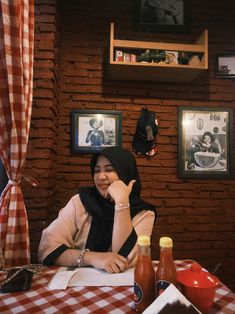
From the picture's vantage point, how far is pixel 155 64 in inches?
83.5

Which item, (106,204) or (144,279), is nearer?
(144,279)

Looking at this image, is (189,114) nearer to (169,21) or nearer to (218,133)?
(218,133)

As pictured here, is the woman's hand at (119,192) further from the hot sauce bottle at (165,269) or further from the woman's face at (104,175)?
the hot sauce bottle at (165,269)

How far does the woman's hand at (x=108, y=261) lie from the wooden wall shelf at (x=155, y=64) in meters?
1.60

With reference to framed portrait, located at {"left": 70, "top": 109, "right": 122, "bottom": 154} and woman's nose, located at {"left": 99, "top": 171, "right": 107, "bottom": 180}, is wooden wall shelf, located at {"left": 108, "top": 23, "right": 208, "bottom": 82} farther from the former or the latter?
woman's nose, located at {"left": 99, "top": 171, "right": 107, "bottom": 180}

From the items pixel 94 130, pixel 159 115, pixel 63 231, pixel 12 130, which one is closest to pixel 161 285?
pixel 63 231

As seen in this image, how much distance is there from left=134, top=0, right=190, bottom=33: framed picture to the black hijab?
1555 millimetres

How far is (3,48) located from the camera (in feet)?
4.86

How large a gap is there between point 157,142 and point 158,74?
639 millimetres

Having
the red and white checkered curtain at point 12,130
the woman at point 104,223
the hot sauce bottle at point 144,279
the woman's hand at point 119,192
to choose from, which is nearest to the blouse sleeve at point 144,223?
the woman at point 104,223

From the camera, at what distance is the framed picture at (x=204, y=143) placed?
95.2 inches

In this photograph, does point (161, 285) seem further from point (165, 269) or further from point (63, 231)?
point (63, 231)

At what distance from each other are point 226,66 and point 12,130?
2.14 meters

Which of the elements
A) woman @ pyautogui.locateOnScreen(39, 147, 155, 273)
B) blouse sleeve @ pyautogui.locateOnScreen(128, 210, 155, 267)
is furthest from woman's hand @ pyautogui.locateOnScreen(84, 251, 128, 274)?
blouse sleeve @ pyautogui.locateOnScreen(128, 210, 155, 267)
